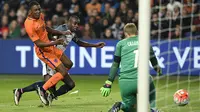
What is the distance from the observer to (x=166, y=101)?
1305 cm

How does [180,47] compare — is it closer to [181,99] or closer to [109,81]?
[181,99]

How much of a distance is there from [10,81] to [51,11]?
444cm

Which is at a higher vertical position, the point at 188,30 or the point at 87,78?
the point at 188,30

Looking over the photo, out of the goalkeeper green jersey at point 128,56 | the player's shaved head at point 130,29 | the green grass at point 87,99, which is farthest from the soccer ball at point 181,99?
the player's shaved head at point 130,29

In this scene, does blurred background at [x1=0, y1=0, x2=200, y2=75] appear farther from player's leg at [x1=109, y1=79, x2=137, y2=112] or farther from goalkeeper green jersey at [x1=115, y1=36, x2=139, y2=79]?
player's leg at [x1=109, y1=79, x2=137, y2=112]

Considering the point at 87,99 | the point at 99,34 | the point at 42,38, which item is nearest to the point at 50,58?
the point at 42,38

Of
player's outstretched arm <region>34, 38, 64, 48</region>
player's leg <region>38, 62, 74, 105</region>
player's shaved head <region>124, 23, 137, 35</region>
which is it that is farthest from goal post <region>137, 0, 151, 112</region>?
player's leg <region>38, 62, 74, 105</region>

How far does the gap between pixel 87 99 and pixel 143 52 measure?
20.9 ft

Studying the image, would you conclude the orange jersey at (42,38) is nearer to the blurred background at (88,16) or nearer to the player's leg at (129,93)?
the player's leg at (129,93)

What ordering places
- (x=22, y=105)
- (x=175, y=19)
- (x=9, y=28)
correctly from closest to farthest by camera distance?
(x=22, y=105) → (x=175, y=19) → (x=9, y=28)

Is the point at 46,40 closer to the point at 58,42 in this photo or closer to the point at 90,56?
the point at 58,42

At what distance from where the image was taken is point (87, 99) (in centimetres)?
1375

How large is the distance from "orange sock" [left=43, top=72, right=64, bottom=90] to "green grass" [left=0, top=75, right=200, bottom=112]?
41 centimetres

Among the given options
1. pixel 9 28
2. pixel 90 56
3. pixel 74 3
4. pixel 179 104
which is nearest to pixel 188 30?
pixel 90 56
